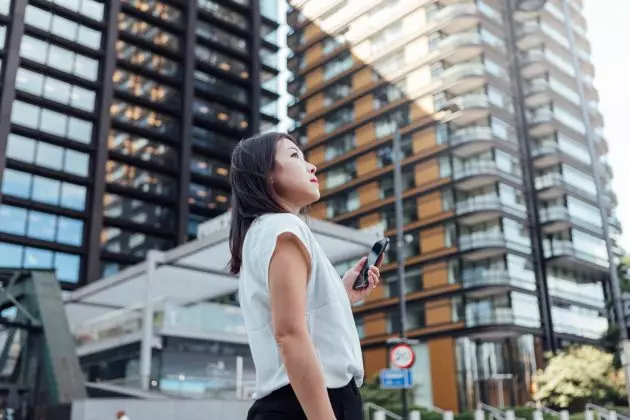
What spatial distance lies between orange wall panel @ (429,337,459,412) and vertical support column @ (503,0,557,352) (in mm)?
6784

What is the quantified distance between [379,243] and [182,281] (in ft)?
76.3

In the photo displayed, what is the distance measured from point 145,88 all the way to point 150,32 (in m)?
5.96

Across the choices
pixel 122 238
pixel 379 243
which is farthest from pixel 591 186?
pixel 379 243

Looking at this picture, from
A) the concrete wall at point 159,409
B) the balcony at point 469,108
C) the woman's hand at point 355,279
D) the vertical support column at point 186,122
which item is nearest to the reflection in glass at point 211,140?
the vertical support column at point 186,122

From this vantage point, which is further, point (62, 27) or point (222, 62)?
point (222, 62)

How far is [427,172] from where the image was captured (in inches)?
1969

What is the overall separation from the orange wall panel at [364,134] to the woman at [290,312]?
52.7 meters

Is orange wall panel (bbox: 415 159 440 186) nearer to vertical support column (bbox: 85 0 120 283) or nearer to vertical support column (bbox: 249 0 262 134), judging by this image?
vertical support column (bbox: 249 0 262 134)

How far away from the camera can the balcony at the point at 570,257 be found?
48.8m

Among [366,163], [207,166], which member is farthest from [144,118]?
[366,163]

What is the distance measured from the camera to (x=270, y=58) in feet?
213

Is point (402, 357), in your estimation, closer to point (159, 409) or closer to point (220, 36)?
point (159, 409)

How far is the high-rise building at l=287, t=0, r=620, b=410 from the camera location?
45.1 meters

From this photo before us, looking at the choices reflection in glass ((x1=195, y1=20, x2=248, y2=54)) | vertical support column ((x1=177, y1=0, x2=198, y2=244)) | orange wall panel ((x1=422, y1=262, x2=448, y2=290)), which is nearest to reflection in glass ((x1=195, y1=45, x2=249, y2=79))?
reflection in glass ((x1=195, y1=20, x2=248, y2=54))
